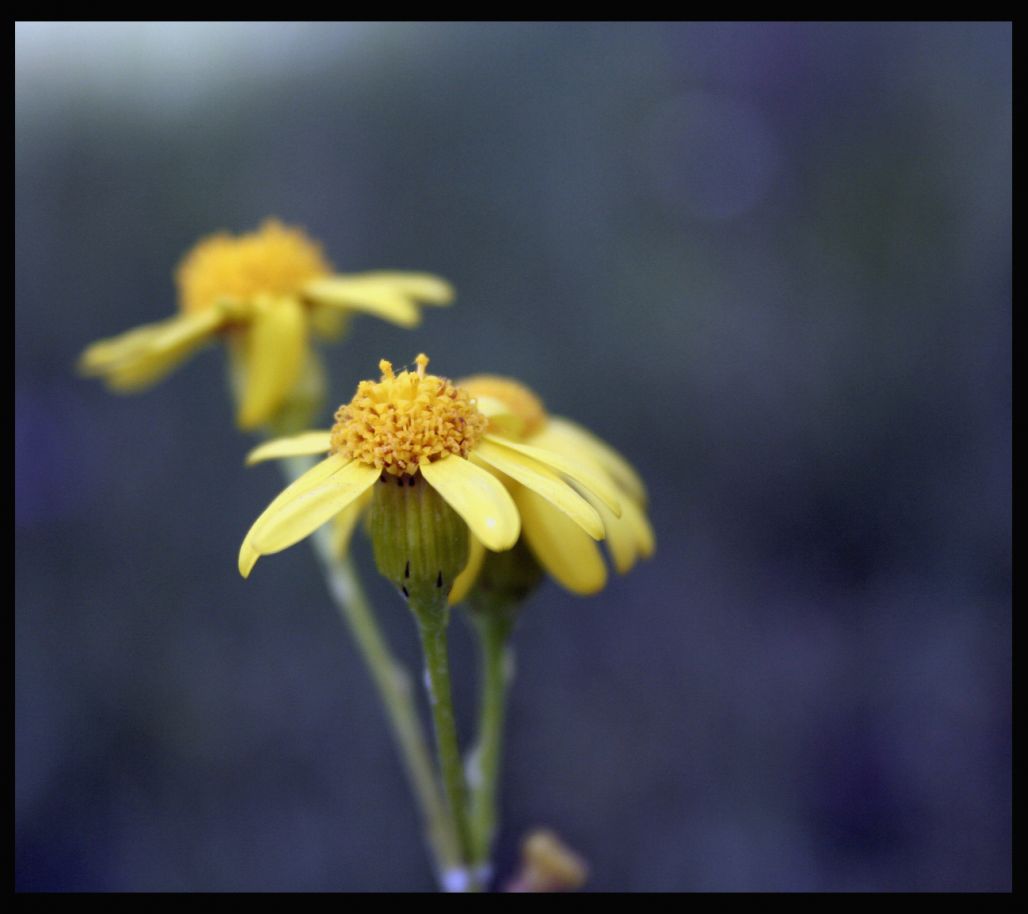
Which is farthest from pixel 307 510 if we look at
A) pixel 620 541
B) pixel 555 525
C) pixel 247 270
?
pixel 247 270

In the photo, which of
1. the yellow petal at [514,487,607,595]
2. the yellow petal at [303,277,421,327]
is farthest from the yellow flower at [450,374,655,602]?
the yellow petal at [303,277,421,327]

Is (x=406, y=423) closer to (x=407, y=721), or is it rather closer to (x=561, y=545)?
(x=561, y=545)

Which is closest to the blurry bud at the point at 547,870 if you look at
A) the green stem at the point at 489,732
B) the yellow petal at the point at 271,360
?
the green stem at the point at 489,732

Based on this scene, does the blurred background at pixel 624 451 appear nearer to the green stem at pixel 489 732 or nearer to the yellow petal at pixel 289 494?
the green stem at pixel 489 732

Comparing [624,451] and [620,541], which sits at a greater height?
[624,451]

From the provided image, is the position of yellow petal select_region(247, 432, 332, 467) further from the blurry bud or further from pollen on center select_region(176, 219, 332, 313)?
the blurry bud

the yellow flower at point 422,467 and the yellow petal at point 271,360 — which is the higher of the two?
the yellow petal at point 271,360
